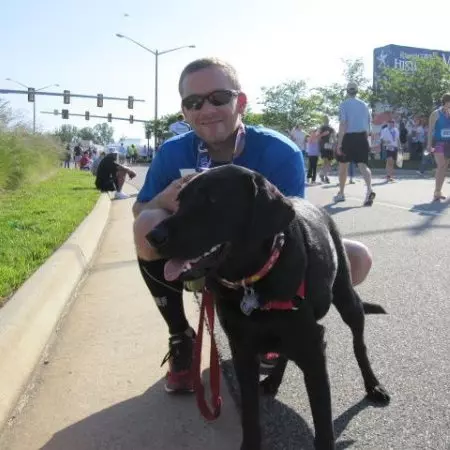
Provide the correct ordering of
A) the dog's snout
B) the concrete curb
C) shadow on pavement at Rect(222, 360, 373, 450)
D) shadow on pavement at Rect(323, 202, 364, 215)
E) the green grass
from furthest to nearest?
shadow on pavement at Rect(323, 202, 364, 215), the green grass, the concrete curb, shadow on pavement at Rect(222, 360, 373, 450), the dog's snout

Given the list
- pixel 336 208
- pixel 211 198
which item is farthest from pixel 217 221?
pixel 336 208

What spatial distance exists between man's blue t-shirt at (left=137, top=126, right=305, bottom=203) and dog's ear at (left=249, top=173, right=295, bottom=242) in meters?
0.76

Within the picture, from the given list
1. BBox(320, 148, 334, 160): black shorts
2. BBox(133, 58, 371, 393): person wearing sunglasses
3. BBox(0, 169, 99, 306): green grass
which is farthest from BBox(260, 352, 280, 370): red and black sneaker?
BBox(320, 148, 334, 160): black shorts

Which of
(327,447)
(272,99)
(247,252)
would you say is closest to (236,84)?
(247,252)

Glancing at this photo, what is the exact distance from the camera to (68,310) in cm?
425

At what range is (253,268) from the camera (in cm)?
220

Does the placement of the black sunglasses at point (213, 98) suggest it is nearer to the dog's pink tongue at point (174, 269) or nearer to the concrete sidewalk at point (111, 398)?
the dog's pink tongue at point (174, 269)

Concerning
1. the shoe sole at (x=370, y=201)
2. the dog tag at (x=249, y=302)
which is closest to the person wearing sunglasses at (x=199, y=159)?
the dog tag at (x=249, y=302)

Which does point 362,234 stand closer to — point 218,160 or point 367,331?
point 367,331

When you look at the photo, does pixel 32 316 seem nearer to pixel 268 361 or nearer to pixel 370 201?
pixel 268 361

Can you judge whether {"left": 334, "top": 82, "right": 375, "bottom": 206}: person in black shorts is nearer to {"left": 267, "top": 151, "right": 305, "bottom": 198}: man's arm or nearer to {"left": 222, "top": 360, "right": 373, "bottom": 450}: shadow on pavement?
{"left": 267, "top": 151, "right": 305, "bottom": 198}: man's arm

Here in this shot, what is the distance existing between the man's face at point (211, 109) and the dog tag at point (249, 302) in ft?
3.27

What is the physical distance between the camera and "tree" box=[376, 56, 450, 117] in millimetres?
31234

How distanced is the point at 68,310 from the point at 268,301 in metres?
2.50
